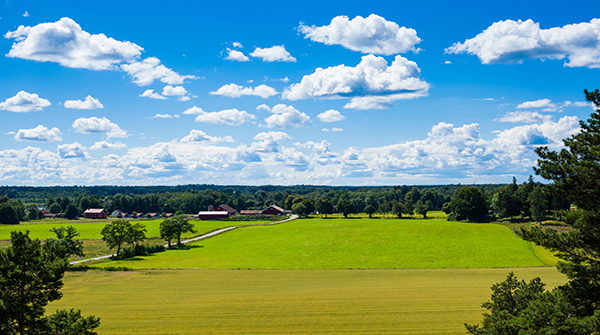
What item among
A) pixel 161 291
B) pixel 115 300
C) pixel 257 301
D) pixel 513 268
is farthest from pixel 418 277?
pixel 115 300

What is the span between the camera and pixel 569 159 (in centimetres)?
1639

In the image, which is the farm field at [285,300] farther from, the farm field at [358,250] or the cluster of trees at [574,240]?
the cluster of trees at [574,240]

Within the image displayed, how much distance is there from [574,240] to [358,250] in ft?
193

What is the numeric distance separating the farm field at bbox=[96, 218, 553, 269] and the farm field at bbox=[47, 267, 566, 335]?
6.23 m

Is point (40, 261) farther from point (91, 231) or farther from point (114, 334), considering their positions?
point (91, 231)

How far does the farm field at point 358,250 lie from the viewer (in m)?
61.2

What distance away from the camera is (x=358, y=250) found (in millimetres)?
73750

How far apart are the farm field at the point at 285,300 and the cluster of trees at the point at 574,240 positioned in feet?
43.7

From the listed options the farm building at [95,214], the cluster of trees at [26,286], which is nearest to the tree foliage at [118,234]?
the cluster of trees at [26,286]

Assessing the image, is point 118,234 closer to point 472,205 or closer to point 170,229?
point 170,229

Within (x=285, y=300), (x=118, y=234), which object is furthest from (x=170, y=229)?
(x=285, y=300)

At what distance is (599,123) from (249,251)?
65.3m

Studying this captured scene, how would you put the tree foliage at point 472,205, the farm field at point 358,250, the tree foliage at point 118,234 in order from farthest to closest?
1. the tree foliage at point 472,205
2. the tree foliage at point 118,234
3. the farm field at point 358,250

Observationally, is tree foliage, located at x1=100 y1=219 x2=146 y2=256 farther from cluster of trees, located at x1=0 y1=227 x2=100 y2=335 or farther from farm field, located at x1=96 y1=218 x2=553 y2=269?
cluster of trees, located at x1=0 y1=227 x2=100 y2=335
